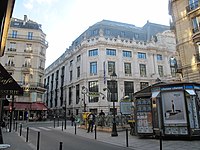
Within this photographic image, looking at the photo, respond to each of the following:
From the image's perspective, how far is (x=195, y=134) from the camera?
10055 millimetres

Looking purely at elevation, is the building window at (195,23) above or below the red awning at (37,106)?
above

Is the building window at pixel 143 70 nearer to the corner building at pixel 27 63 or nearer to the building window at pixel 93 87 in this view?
the building window at pixel 93 87

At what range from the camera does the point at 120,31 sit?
143 feet

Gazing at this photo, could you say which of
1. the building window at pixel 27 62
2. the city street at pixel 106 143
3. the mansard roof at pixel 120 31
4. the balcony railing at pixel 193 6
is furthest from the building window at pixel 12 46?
the balcony railing at pixel 193 6

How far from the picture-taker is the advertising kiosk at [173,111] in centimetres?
1027

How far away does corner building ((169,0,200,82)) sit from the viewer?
19.8m

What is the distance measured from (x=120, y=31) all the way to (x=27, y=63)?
22110 millimetres

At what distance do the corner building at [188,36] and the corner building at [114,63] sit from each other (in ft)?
54.7

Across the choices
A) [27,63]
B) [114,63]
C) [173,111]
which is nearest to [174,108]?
[173,111]

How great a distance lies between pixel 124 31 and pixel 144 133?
35.8m

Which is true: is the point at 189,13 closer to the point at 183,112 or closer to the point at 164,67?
the point at 183,112

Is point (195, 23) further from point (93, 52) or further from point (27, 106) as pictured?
point (27, 106)

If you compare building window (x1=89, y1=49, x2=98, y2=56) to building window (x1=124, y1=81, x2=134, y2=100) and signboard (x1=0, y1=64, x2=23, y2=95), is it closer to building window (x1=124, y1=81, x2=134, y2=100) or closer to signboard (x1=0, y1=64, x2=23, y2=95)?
building window (x1=124, y1=81, x2=134, y2=100)

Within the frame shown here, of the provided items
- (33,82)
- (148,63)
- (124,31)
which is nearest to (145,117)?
(33,82)
